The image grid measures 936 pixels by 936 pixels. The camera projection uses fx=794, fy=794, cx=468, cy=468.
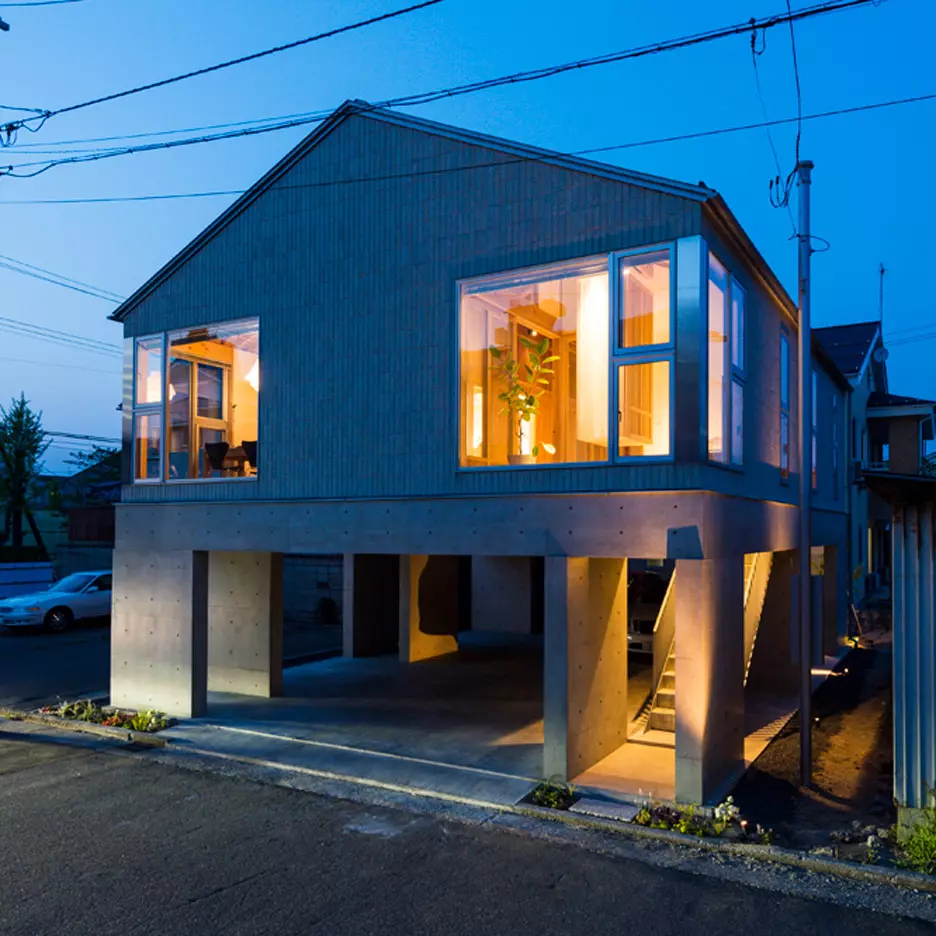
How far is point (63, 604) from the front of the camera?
20.0 m

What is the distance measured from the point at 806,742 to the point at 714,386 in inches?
147

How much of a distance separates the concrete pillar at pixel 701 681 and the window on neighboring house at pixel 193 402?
634cm

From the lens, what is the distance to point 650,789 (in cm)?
762

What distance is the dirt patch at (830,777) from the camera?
7.09 metres

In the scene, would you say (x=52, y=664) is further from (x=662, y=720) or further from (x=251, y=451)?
(x=662, y=720)

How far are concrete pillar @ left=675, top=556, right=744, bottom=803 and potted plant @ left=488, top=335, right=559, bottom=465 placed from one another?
8.48ft

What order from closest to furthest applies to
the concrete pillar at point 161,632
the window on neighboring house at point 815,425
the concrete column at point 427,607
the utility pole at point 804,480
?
the utility pole at point 804,480, the concrete pillar at point 161,632, the window on neighboring house at point 815,425, the concrete column at point 427,607

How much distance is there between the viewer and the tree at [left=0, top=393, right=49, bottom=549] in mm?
34594

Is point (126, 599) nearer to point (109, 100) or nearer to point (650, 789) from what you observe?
point (109, 100)

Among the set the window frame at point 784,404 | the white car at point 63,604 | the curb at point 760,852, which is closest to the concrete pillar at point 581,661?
the curb at point 760,852

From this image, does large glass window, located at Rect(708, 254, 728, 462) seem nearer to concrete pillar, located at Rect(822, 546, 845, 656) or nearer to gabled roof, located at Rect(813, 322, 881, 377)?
concrete pillar, located at Rect(822, 546, 845, 656)

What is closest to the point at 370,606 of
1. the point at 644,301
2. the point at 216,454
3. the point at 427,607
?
the point at 427,607

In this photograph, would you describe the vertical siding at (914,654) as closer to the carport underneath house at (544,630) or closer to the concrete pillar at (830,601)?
the carport underneath house at (544,630)

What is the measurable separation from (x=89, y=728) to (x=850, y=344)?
2340 cm
